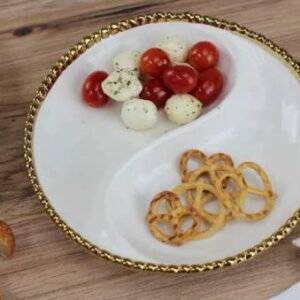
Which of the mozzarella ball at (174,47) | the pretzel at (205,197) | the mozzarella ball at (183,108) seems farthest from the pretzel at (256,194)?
the mozzarella ball at (174,47)

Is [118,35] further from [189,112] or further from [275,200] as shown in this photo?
[275,200]

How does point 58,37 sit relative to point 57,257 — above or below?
above

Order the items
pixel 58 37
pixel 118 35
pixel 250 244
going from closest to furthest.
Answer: pixel 250 244, pixel 118 35, pixel 58 37

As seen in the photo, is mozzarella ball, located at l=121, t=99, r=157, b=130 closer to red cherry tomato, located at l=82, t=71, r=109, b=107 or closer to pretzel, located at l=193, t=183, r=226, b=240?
red cherry tomato, located at l=82, t=71, r=109, b=107

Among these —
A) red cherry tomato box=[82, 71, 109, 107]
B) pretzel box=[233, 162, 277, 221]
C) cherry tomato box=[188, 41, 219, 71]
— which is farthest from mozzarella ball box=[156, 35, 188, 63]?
pretzel box=[233, 162, 277, 221]

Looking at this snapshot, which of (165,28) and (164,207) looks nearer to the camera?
(164,207)

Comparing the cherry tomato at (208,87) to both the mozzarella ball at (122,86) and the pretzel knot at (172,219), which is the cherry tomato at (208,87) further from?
the pretzel knot at (172,219)

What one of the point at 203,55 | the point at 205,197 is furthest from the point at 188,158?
the point at 203,55

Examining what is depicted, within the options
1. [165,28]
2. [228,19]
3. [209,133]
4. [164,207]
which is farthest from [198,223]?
[228,19]
